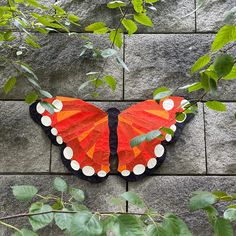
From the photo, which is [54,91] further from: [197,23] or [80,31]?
[197,23]

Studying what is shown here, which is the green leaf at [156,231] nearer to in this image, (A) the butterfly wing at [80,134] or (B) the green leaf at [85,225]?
(B) the green leaf at [85,225]

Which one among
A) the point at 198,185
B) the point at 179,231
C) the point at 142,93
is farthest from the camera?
the point at 142,93

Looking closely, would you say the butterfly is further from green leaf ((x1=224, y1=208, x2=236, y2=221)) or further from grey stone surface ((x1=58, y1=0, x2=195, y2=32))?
green leaf ((x1=224, y1=208, x2=236, y2=221))

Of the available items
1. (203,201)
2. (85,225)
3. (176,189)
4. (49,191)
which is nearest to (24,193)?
(85,225)

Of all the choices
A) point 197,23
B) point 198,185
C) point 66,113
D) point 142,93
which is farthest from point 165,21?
point 198,185

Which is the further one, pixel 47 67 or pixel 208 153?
pixel 47 67

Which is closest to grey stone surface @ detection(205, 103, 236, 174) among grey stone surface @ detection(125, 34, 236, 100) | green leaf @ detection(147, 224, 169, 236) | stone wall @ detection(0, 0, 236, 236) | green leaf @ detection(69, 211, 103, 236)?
stone wall @ detection(0, 0, 236, 236)

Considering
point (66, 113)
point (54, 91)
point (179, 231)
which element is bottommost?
point (179, 231)
